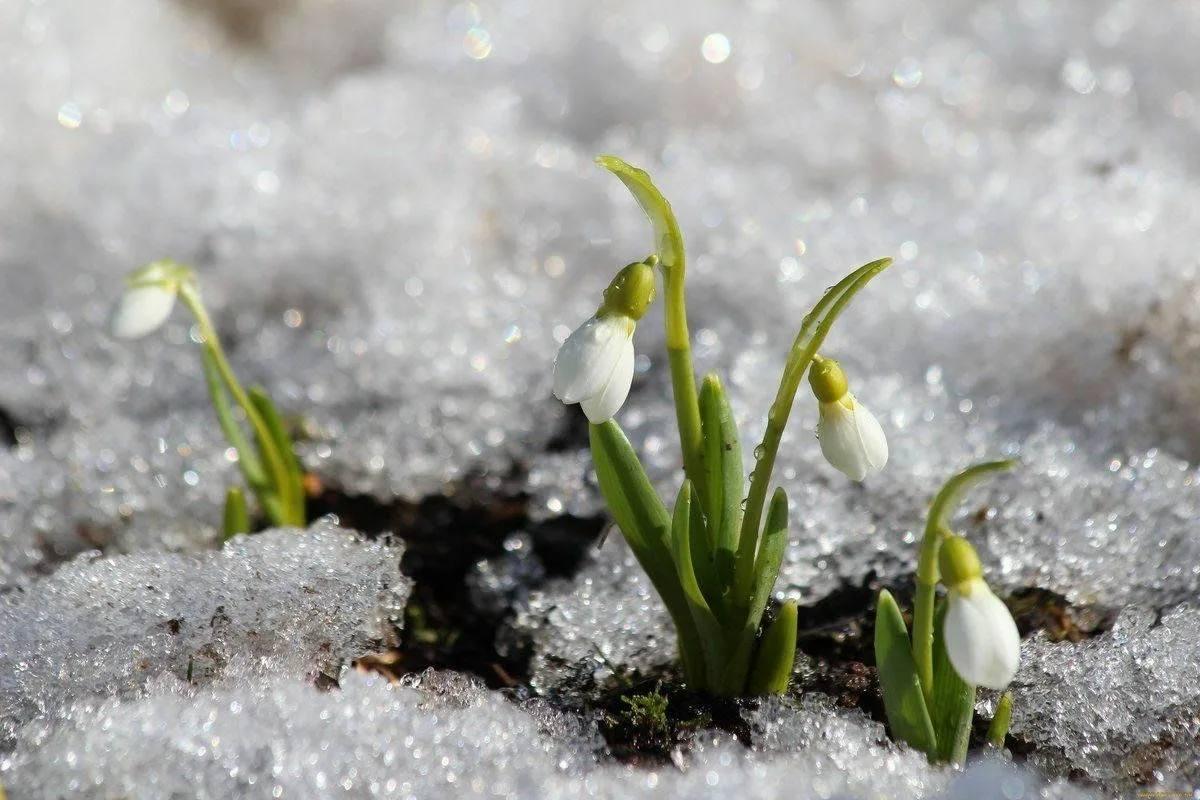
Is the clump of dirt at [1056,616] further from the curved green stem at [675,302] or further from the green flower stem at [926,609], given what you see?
the curved green stem at [675,302]

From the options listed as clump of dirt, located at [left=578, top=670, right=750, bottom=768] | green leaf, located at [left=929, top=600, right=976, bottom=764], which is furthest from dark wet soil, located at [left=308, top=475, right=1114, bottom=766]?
green leaf, located at [left=929, top=600, right=976, bottom=764]

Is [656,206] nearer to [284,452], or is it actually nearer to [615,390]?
[615,390]

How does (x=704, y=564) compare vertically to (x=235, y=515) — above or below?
above

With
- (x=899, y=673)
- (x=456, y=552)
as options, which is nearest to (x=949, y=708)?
(x=899, y=673)

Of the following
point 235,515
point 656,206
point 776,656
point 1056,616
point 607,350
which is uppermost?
point 656,206

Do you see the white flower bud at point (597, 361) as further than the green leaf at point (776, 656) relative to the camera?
No

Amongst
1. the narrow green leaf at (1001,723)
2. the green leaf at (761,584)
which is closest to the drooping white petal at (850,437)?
the green leaf at (761,584)

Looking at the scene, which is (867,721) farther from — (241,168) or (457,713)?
(241,168)
